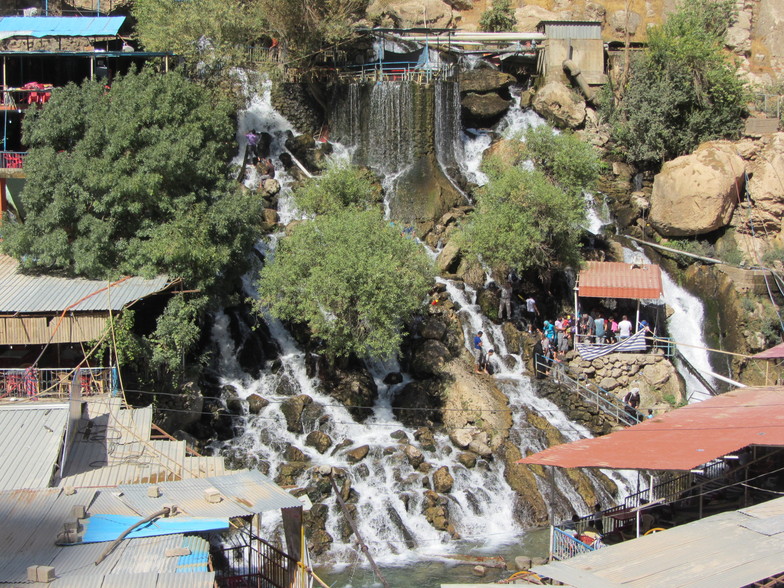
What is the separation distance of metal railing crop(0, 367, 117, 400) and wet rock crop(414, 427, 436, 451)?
27.0 ft

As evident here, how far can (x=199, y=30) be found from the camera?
31500 millimetres

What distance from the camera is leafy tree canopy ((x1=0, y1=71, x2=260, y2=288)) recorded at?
22.9m

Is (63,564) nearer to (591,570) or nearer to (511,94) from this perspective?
(591,570)

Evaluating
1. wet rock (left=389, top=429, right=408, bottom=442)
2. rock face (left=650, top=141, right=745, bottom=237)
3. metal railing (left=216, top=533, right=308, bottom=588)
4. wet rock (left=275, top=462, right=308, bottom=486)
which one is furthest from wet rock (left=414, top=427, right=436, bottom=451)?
rock face (left=650, top=141, right=745, bottom=237)

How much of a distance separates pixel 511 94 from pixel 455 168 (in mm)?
6289

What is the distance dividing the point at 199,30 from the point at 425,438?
1738cm

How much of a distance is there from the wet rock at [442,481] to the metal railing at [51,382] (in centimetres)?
829

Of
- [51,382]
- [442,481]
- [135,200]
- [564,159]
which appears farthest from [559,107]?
[51,382]

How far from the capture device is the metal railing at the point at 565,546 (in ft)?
50.3

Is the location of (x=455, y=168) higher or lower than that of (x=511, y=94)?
lower

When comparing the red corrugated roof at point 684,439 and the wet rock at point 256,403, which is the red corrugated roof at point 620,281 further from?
the wet rock at point 256,403

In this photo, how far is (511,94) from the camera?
3872 centimetres

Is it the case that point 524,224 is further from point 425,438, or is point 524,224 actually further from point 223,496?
point 223,496

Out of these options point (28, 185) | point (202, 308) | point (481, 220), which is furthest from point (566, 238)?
point (28, 185)
